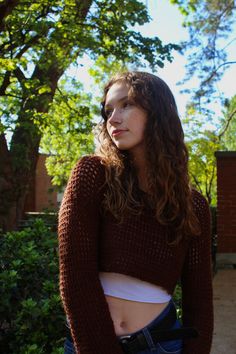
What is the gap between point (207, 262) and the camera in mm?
1977

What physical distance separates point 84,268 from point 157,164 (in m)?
0.48

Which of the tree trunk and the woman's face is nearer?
the woman's face

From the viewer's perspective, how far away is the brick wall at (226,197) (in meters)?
11.2

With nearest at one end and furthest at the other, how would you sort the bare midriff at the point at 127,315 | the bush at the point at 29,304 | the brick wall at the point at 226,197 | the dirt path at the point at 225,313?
the bare midriff at the point at 127,315 → the bush at the point at 29,304 → the dirt path at the point at 225,313 → the brick wall at the point at 226,197

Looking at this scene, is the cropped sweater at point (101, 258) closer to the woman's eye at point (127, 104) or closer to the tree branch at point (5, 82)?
the woman's eye at point (127, 104)

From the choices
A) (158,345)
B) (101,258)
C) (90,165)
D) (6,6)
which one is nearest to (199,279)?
(158,345)

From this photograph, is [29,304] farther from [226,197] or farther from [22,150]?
[22,150]

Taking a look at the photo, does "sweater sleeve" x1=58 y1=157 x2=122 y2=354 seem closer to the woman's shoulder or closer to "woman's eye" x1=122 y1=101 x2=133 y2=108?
the woman's shoulder

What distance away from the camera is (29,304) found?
2.89 m

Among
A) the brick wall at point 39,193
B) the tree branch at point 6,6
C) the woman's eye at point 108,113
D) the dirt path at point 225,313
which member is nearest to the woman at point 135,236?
the woman's eye at point 108,113

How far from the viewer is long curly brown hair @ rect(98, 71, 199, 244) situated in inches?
A: 69.7

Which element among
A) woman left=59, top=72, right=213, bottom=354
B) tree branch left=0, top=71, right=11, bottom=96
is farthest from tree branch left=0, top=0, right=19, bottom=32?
woman left=59, top=72, right=213, bottom=354

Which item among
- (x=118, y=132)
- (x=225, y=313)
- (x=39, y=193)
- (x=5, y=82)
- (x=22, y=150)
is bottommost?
(x=225, y=313)

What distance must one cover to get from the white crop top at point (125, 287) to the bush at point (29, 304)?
4.01 ft
